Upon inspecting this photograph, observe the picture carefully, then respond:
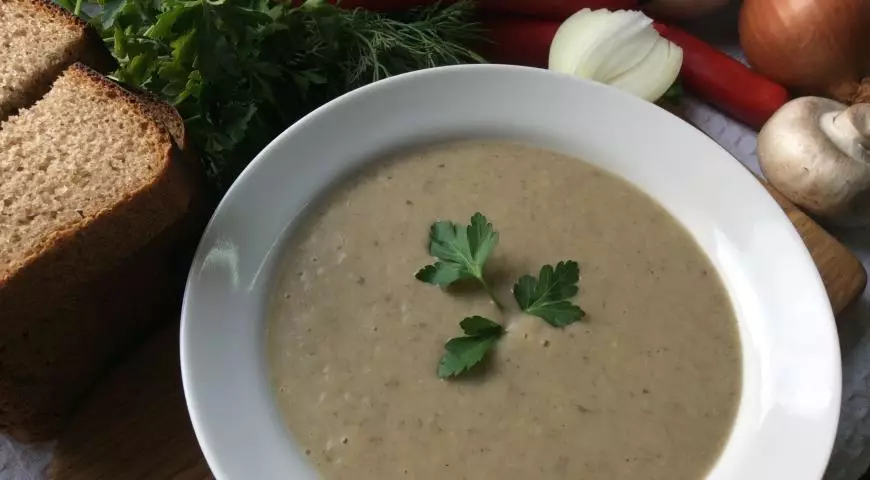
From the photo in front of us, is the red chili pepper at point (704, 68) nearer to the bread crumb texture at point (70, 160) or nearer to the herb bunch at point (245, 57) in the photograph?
the herb bunch at point (245, 57)

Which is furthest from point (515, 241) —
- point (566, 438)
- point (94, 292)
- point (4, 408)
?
point (4, 408)

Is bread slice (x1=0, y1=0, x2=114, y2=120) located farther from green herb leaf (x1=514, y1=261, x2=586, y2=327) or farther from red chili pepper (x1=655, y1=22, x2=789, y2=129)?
red chili pepper (x1=655, y1=22, x2=789, y2=129)

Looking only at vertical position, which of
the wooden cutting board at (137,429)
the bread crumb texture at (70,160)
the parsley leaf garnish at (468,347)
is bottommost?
the wooden cutting board at (137,429)

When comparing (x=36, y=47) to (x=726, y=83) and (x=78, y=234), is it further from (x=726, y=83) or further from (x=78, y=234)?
(x=726, y=83)

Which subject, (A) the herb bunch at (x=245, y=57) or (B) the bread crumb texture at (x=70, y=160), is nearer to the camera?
(B) the bread crumb texture at (x=70, y=160)

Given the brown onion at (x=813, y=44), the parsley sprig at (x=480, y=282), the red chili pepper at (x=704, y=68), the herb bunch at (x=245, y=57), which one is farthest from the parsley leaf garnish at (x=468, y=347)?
the brown onion at (x=813, y=44)

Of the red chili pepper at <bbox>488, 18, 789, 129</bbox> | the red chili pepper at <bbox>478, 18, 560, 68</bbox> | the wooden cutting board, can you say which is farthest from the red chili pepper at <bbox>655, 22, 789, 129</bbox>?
the wooden cutting board

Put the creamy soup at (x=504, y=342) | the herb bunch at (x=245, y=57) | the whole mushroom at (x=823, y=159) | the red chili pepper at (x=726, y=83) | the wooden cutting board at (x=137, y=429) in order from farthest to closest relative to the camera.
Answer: the red chili pepper at (x=726, y=83), the whole mushroom at (x=823, y=159), the herb bunch at (x=245, y=57), the wooden cutting board at (x=137, y=429), the creamy soup at (x=504, y=342)
